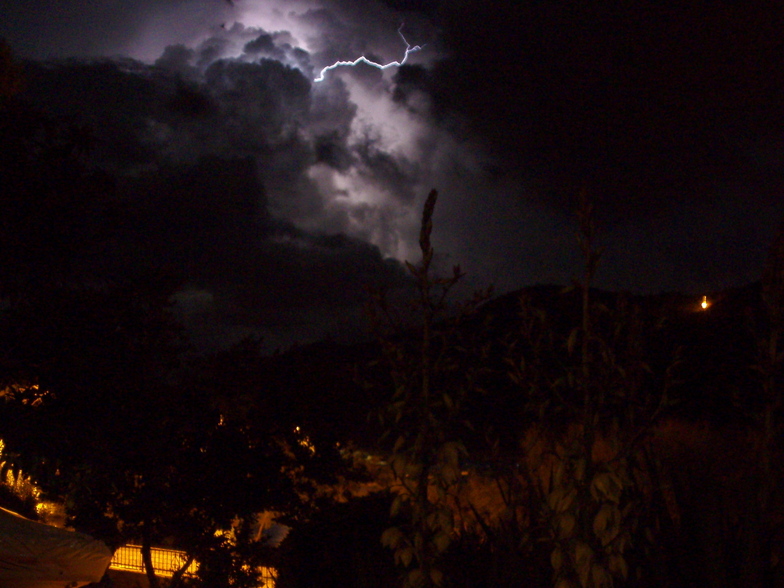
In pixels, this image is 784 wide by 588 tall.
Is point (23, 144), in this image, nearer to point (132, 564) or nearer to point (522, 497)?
point (522, 497)

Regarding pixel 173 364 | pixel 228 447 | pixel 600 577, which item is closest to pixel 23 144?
pixel 173 364

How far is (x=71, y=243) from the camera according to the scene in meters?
6.38

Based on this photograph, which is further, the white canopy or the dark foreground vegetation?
the white canopy

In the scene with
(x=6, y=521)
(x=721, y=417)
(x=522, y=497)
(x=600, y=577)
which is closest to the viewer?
(x=600, y=577)

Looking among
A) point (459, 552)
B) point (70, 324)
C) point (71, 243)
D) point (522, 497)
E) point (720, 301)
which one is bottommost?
point (459, 552)

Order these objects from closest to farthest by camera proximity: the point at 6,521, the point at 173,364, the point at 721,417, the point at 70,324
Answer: the point at 70,324, the point at 173,364, the point at 6,521, the point at 721,417

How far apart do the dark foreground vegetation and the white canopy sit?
750cm

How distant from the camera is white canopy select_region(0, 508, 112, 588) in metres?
13.6

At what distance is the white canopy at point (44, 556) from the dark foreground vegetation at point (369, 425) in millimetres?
7504

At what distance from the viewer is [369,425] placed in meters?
6.70

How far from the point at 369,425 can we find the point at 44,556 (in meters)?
10.8

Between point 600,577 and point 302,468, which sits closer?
point 600,577

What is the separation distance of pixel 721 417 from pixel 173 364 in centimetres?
1370

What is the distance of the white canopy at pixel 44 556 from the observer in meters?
13.6
